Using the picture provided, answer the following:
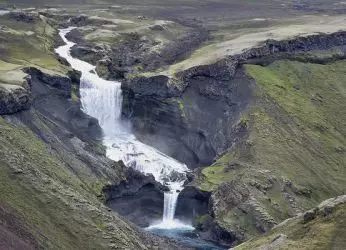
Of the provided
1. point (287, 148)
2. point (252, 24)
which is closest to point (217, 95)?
point (287, 148)

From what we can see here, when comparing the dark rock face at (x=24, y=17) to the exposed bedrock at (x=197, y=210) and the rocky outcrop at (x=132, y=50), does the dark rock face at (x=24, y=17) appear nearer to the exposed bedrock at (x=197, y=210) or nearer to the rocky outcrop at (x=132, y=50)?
the rocky outcrop at (x=132, y=50)

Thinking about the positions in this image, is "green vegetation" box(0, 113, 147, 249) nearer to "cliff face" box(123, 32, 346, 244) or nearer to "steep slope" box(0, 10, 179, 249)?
"steep slope" box(0, 10, 179, 249)

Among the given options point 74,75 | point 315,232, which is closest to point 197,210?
point 315,232

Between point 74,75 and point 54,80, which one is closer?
point 54,80

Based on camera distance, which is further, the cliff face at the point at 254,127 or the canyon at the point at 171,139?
the cliff face at the point at 254,127

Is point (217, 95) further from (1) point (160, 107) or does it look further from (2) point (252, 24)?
(2) point (252, 24)

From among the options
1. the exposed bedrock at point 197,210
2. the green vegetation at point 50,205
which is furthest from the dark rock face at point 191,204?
the green vegetation at point 50,205

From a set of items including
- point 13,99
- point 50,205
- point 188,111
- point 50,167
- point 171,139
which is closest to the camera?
point 50,205

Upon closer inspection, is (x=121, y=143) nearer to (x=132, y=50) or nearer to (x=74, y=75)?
(x=74, y=75)
